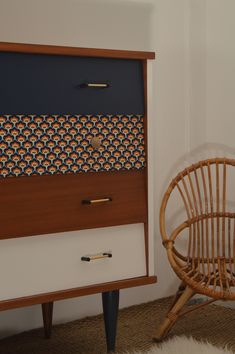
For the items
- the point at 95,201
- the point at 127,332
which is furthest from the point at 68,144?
the point at 127,332

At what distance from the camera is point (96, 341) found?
2125mm

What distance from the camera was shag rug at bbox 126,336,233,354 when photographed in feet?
6.28

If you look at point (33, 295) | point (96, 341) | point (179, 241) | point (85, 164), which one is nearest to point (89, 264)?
point (33, 295)

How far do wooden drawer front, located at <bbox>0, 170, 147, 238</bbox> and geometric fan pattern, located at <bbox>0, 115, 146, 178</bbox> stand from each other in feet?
0.10

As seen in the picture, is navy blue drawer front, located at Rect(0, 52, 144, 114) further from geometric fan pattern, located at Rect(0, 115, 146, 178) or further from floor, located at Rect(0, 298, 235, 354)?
floor, located at Rect(0, 298, 235, 354)

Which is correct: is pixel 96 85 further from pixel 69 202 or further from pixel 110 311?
pixel 110 311

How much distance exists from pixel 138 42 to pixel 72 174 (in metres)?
1.10

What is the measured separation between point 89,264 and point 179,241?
3.49 feet

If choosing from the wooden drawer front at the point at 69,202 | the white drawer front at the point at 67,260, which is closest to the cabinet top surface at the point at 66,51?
the wooden drawer front at the point at 69,202

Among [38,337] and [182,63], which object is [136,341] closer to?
[38,337]

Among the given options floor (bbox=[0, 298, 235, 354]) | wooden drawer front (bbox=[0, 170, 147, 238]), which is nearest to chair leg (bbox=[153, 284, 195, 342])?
floor (bbox=[0, 298, 235, 354])

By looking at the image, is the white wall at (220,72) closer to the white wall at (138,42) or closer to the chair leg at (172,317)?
the white wall at (138,42)

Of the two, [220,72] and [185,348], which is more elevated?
[220,72]

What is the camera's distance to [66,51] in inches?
60.9
